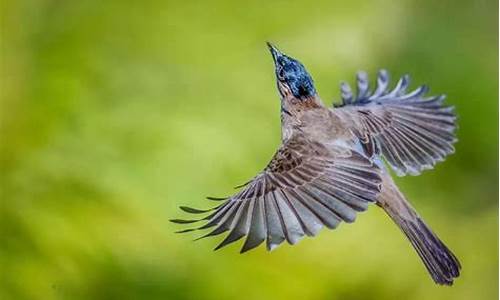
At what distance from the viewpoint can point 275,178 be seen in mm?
967

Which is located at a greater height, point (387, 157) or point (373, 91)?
point (373, 91)

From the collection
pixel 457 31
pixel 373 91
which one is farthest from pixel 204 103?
pixel 457 31

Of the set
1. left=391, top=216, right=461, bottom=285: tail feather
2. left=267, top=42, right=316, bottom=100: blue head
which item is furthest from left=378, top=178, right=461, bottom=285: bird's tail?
left=267, top=42, right=316, bottom=100: blue head

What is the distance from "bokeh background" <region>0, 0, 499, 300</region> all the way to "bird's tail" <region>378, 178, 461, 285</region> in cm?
9

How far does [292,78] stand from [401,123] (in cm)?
16

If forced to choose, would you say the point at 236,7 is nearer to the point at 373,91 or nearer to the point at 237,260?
the point at 373,91

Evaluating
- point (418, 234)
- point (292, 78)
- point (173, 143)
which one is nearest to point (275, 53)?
point (292, 78)

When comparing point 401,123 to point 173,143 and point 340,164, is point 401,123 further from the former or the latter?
point 173,143

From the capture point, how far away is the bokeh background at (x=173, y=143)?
1.09 m

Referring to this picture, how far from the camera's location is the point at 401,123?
1140 millimetres

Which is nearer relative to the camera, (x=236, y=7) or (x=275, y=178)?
(x=275, y=178)

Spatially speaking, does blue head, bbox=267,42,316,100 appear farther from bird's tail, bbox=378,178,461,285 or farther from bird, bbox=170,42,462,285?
bird's tail, bbox=378,178,461,285

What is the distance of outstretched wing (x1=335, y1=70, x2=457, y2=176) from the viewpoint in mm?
1107

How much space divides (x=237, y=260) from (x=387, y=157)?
23cm
